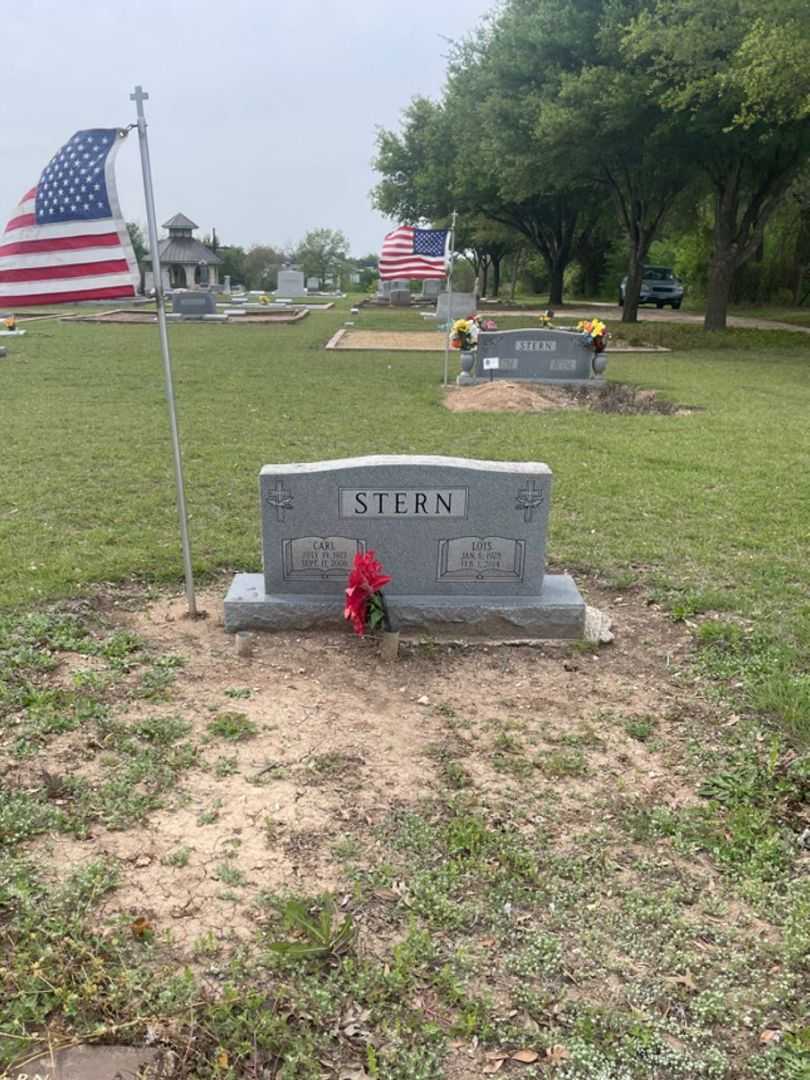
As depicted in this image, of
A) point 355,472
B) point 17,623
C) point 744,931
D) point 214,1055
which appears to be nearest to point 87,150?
point 355,472

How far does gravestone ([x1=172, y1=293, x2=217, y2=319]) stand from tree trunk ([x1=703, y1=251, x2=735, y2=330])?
15.8 metres

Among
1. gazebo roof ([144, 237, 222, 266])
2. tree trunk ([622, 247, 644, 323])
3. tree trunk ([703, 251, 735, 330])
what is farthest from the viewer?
gazebo roof ([144, 237, 222, 266])

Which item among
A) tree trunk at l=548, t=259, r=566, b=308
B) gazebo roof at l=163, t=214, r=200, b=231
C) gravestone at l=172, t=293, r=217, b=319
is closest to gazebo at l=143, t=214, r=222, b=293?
gazebo roof at l=163, t=214, r=200, b=231

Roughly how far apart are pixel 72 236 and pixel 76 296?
0.27 meters

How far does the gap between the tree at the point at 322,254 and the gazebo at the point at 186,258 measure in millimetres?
11602

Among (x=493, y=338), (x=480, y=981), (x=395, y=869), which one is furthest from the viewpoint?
(x=493, y=338)

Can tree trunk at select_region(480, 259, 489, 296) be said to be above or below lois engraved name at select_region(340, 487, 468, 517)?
above

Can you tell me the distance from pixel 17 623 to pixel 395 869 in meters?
2.52

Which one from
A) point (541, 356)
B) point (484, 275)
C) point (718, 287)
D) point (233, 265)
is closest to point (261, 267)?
point (233, 265)

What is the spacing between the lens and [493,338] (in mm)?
12719

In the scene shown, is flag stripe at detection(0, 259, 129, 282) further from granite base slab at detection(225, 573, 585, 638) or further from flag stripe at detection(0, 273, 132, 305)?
granite base slab at detection(225, 573, 585, 638)

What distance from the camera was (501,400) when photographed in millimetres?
10797

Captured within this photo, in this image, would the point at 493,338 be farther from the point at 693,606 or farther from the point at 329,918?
the point at 329,918

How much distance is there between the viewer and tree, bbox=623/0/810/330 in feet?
43.7
